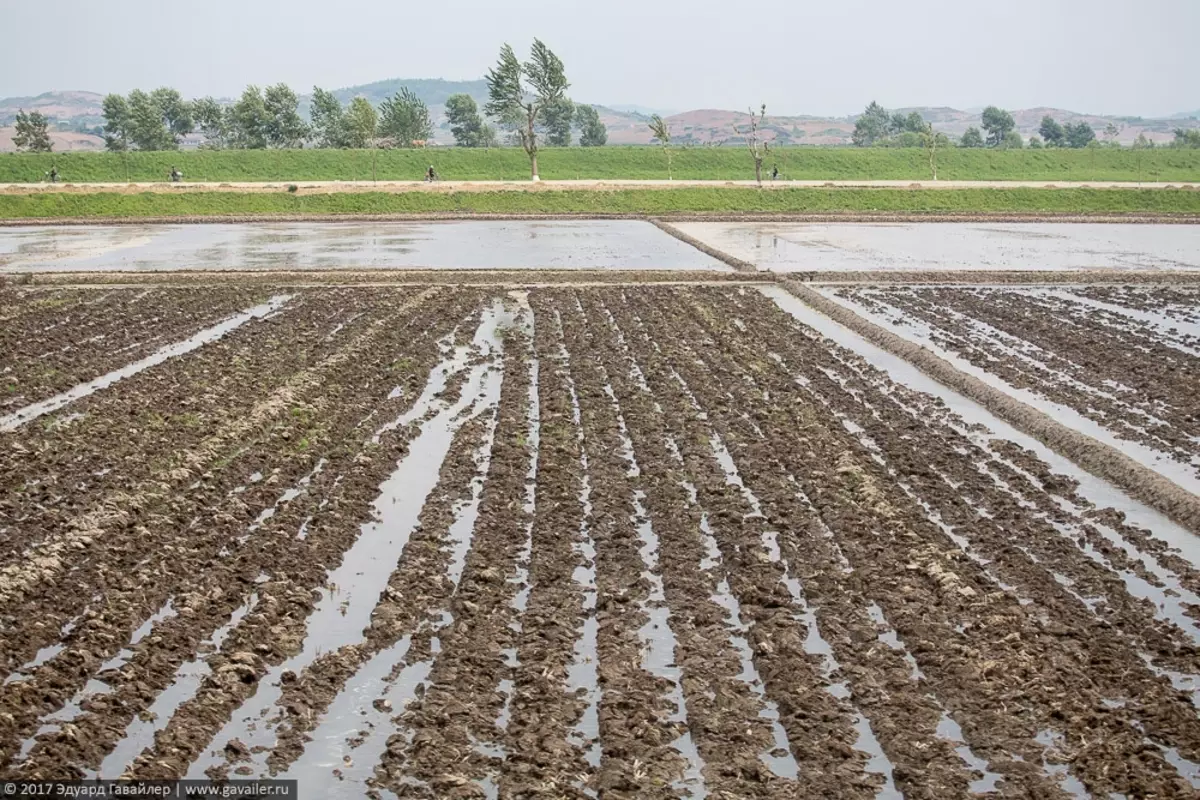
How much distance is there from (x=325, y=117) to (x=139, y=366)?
3160 inches

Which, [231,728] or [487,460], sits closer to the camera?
[231,728]

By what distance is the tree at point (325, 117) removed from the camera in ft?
277

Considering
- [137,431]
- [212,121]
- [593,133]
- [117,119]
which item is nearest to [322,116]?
[212,121]

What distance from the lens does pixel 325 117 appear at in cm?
9238

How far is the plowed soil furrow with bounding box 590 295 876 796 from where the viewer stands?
5.82 metres

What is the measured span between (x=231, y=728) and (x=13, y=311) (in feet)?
54.4

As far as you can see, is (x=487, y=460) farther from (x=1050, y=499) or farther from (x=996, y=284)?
(x=996, y=284)

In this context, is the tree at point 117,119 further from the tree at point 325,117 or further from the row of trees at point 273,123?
the tree at point 325,117

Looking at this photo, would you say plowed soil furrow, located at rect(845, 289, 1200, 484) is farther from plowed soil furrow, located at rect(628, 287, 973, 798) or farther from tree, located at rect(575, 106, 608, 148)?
tree, located at rect(575, 106, 608, 148)

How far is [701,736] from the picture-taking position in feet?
20.3

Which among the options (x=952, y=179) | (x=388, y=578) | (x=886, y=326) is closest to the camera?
(x=388, y=578)

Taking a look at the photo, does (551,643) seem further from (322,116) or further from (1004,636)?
(322,116)

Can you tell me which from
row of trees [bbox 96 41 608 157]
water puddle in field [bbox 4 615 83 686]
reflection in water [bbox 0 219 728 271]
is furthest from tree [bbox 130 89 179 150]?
water puddle in field [bbox 4 615 83 686]

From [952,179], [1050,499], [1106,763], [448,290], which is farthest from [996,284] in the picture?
[952,179]
